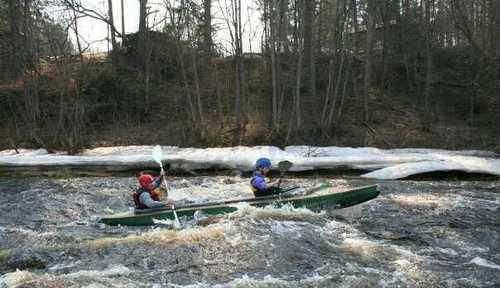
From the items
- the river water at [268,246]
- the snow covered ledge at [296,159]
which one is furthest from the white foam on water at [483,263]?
the snow covered ledge at [296,159]

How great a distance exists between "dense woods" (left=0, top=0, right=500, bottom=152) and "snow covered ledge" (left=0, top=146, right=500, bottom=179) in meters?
1.47

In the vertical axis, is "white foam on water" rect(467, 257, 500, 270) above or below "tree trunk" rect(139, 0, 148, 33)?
below

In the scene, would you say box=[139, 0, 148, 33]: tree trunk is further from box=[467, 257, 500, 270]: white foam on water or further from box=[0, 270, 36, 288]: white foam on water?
box=[467, 257, 500, 270]: white foam on water

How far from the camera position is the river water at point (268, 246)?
6.00 m

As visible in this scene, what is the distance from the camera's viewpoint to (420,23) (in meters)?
20.0

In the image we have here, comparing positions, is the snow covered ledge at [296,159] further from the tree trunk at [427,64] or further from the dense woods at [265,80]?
the tree trunk at [427,64]

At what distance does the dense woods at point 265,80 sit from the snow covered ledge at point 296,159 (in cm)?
147

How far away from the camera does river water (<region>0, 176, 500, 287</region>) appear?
236 inches

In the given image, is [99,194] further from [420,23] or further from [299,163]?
[420,23]

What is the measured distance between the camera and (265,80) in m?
21.2

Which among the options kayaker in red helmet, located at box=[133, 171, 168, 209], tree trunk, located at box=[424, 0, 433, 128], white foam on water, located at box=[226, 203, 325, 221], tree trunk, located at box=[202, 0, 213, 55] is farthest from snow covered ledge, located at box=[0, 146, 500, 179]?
tree trunk, located at box=[202, 0, 213, 55]

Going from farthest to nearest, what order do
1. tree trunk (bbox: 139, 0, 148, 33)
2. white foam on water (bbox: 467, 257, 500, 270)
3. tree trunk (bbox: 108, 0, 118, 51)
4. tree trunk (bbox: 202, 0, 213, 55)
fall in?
tree trunk (bbox: 108, 0, 118, 51), tree trunk (bbox: 139, 0, 148, 33), tree trunk (bbox: 202, 0, 213, 55), white foam on water (bbox: 467, 257, 500, 270)

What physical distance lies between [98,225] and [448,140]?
11.2 meters

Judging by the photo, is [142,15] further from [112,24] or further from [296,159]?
[296,159]
